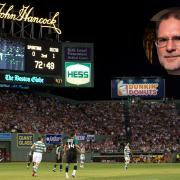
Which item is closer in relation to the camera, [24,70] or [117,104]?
[24,70]

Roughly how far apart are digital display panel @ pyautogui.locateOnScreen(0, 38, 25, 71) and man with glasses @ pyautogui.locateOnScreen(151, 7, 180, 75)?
177 feet

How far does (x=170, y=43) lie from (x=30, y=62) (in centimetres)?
5587

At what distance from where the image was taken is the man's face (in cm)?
556

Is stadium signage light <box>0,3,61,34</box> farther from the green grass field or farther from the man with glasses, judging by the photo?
the man with glasses

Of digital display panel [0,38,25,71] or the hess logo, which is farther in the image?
the hess logo

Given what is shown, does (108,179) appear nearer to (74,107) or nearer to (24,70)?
(24,70)

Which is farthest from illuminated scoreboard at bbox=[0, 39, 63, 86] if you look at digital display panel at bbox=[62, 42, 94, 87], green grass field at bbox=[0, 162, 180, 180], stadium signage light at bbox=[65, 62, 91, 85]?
green grass field at bbox=[0, 162, 180, 180]

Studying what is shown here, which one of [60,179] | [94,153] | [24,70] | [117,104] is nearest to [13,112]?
[24,70]

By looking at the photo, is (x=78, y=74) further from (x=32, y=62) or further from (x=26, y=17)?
(x=26, y=17)

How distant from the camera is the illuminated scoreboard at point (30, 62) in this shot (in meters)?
59.1

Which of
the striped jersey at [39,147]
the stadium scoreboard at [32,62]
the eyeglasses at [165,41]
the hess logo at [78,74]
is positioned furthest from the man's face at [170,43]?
the hess logo at [78,74]

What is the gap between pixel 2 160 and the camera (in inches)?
2274

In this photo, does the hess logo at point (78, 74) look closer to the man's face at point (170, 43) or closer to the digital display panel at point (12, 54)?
the digital display panel at point (12, 54)

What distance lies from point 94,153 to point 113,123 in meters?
11.2
